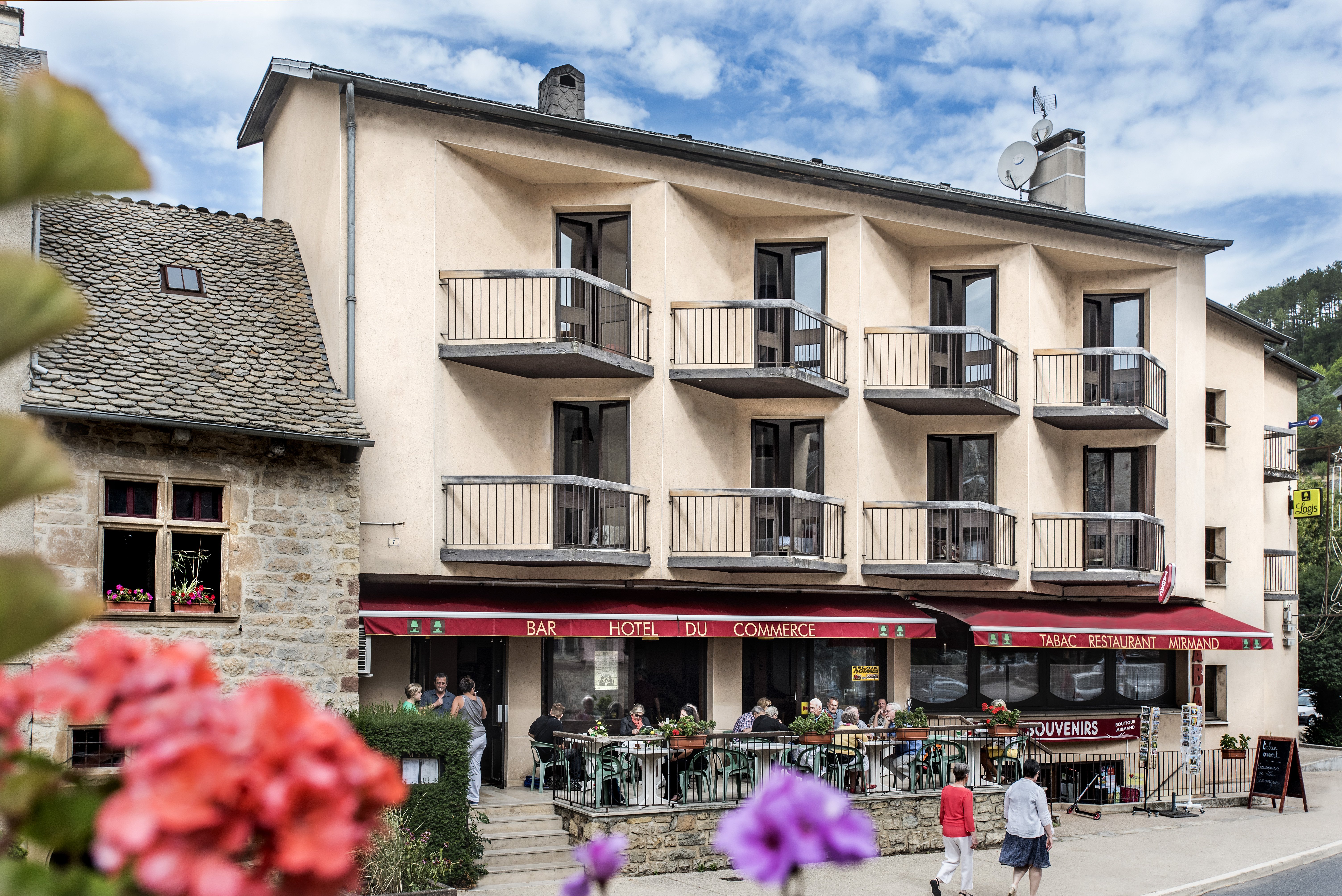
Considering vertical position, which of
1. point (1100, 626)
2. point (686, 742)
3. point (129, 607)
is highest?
point (129, 607)

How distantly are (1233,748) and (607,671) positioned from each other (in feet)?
43.5

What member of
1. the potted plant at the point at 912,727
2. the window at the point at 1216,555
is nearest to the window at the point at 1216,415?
the window at the point at 1216,555

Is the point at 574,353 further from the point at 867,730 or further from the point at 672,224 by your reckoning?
the point at 867,730

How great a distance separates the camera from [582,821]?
16250 millimetres

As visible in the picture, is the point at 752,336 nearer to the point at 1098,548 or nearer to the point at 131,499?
the point at 1098,548

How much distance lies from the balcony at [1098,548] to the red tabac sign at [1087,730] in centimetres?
272

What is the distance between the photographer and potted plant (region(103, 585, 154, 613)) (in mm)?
14531

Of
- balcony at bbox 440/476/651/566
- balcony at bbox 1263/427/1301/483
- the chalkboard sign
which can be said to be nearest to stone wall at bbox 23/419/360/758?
balcony at bbox 440/476/651/566

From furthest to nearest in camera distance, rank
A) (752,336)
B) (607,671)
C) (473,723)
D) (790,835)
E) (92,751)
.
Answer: (752,336), (607,671), (473,723), (92,751), (790,835)

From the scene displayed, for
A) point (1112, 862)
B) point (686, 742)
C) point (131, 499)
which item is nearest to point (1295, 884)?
point (1112, 862)

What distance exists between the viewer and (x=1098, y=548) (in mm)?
24781

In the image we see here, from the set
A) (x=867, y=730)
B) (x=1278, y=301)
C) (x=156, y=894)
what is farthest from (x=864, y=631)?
(x=1278, y=301)

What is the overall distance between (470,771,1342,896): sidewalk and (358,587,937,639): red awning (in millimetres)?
3918

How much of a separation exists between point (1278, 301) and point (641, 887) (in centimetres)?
9558
